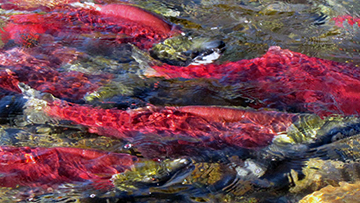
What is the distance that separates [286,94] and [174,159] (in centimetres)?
133

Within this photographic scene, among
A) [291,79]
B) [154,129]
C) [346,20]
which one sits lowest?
[154,129]

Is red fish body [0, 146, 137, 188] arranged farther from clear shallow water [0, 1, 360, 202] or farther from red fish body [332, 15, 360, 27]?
red fish body [332, 15, 360, 27]

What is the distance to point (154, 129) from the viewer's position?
8.93ft

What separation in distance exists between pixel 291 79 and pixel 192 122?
119 centimetres

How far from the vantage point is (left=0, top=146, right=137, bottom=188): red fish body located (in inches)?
89.7

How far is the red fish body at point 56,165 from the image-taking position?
2.28 metres

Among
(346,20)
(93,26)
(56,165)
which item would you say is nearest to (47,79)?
(93,26)

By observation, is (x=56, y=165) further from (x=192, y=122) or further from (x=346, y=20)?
(x=346, y=20)

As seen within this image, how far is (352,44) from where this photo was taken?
12.6 feet

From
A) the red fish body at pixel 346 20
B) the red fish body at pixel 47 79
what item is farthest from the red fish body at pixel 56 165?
the red fish body at pixel 346 20

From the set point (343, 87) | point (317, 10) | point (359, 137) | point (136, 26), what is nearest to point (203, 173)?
point (359, 137)

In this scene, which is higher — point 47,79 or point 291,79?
point 291,79

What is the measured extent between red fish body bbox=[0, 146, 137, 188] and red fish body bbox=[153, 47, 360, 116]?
1.31 m

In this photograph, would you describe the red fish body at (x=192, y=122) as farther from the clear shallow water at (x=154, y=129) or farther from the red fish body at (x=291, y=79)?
the red fish body at (x=291, y=79)
